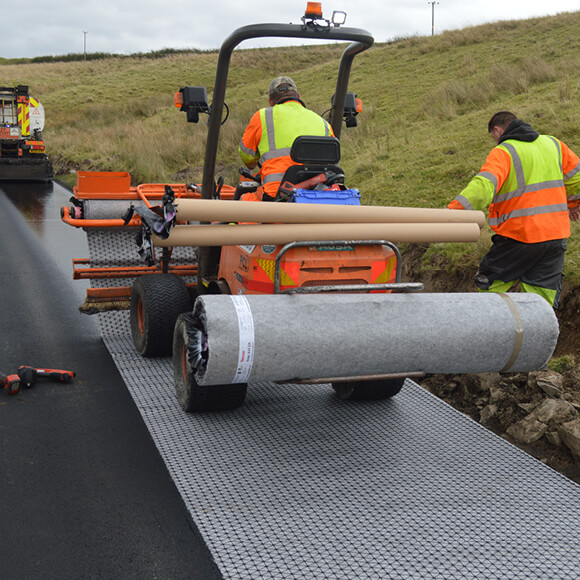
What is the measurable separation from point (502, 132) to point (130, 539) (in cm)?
345

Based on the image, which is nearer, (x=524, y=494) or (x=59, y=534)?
(x=59, y=534)

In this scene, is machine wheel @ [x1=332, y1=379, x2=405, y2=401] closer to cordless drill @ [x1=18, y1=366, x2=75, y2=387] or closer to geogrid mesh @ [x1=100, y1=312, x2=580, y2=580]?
geogrid mesh @ [x1=100, y1=312, x2=580, y2=580]

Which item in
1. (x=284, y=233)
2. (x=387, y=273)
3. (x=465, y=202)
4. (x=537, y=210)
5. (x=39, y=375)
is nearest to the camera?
(x=284, y=233)

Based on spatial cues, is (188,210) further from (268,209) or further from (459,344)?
(459,344)

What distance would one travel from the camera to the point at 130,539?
2984 millimetres

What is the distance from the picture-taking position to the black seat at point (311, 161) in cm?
395

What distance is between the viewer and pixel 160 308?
498cm

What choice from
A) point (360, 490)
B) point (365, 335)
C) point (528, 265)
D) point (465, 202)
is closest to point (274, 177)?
point (465, 202)

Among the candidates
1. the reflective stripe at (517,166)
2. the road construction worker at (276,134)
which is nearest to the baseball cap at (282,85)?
the road construction worker at (276,134)

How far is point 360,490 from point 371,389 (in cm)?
111

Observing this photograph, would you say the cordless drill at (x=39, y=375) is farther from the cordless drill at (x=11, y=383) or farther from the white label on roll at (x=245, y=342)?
the white label on roll at (x=245, y=342)

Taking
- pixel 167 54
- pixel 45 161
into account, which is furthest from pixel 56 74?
pixel 45 161

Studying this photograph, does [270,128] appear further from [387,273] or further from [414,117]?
[414,117]

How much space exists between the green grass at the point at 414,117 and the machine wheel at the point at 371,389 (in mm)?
1924
